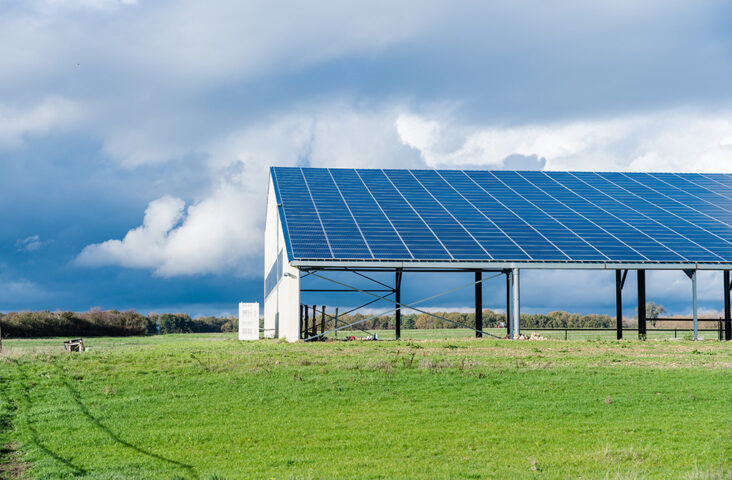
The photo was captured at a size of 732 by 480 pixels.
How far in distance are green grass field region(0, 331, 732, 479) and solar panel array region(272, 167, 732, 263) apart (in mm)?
8232

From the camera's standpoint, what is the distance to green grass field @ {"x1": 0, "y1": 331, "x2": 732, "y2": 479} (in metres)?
12.9

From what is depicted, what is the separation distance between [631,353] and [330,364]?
37.6ft

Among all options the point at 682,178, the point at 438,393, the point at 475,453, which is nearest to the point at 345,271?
the point at 438,393

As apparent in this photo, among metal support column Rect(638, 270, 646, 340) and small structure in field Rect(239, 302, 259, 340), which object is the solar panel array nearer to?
metal support column Rect(638, 270, 646, 340)

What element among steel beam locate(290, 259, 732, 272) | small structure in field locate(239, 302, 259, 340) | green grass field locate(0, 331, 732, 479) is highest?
steel beam locate(290, 259, 732, 272)

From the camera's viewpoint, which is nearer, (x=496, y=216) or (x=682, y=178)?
(x=496, y=216)

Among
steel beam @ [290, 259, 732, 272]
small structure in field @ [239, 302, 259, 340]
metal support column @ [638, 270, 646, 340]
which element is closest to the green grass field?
steel beam @ [290, 259, 732, 272]

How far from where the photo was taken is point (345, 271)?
34.0 metres

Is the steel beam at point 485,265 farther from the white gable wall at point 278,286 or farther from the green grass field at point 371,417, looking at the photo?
the green grass field at point 371,417

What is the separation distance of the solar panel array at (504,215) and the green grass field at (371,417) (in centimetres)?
823

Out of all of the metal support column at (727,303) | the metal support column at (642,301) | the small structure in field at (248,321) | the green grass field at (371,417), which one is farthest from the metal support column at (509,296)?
the small structure in field at (248,321)

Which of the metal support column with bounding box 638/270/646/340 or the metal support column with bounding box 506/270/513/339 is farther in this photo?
the metal support column with bounding box 638/270/646/340

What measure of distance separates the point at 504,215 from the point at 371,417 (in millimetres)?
23477

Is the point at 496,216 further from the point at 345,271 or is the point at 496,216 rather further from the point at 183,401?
the point at 183,401
